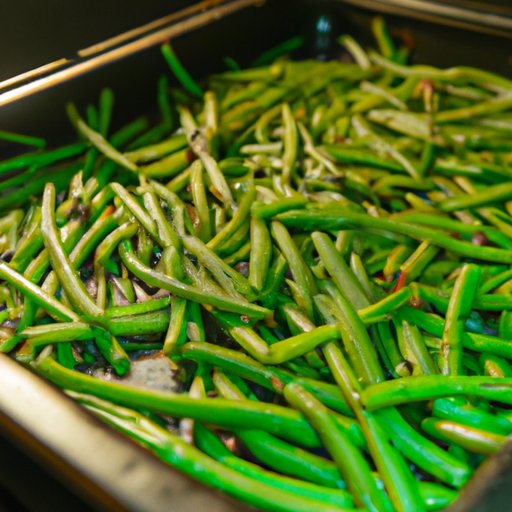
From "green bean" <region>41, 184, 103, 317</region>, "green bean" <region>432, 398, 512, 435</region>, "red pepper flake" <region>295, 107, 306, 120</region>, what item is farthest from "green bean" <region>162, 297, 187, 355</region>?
"red pepper flake" <region>295, 107, 306, 120</region>

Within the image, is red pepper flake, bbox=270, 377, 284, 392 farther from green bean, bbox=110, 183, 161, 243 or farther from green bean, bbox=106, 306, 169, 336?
green bean, bbox=110, 183, 161, 243

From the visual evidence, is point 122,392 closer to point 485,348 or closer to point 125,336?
point 125,336

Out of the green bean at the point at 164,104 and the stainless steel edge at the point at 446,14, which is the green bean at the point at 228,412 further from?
the stainless steel edge at the point at 446,14

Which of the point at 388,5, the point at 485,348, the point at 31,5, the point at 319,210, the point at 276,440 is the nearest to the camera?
the point at 276,440

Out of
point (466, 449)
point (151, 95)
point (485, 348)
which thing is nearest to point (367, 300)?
point (485, 348)

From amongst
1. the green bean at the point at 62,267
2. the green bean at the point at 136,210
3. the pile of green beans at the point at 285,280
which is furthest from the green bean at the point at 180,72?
the green bean at the point at 62,267

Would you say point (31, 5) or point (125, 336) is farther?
point (31, 5)
